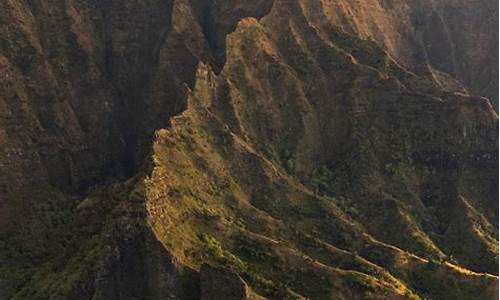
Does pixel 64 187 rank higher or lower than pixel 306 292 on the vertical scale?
higher

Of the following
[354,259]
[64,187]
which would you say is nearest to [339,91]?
[354,259]

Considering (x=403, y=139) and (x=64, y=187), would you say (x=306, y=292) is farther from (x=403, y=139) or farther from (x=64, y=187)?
(x=64, y=187)

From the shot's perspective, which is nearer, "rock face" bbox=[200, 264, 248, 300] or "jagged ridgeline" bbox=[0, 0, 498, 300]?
"rock face" bbox=[200, 264, 248, 300]

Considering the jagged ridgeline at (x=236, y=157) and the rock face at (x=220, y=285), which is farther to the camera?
the jagged ridgeline at (x=236, y=157)

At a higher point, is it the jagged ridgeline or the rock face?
the jagged ridgeline

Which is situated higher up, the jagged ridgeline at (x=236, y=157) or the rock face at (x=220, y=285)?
the jagged ridgeline at (x=236, y=157)

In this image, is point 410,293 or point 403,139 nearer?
point 410,293

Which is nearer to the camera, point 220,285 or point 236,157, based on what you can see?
point 220,285

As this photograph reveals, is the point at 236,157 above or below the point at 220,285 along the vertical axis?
above
